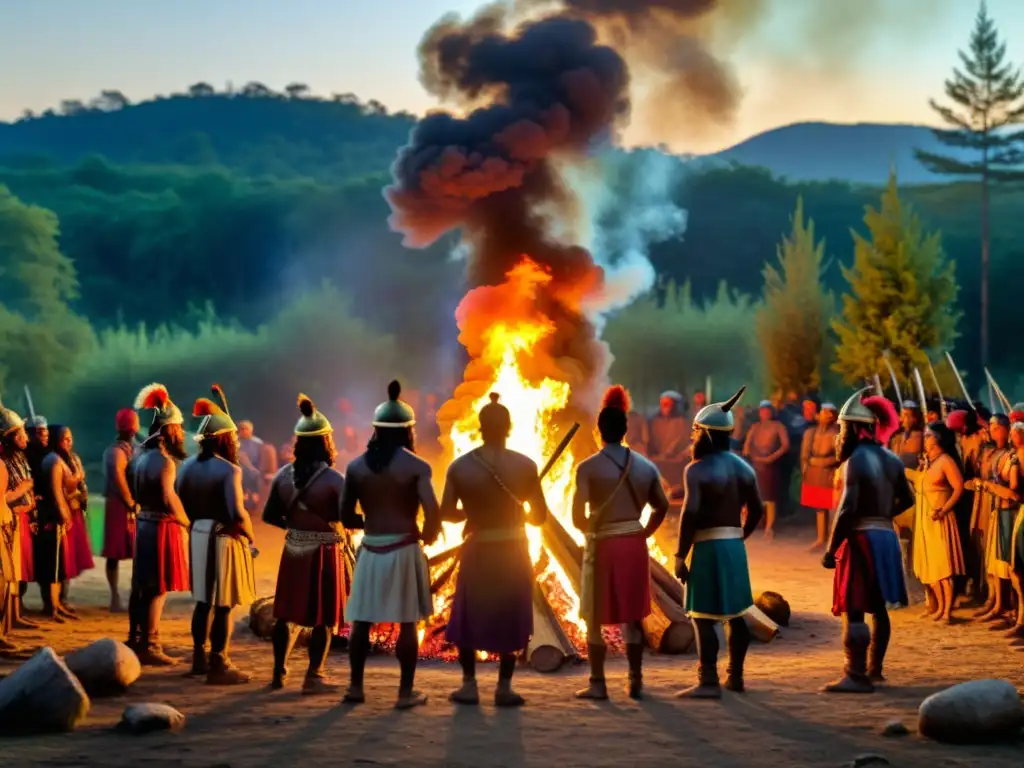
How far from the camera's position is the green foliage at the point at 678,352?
141ft

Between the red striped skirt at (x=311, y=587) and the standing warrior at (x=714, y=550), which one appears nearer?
the standing warrior at (x=714, y=550)

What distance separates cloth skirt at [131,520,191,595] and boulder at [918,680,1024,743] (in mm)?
5523

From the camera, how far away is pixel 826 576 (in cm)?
1594

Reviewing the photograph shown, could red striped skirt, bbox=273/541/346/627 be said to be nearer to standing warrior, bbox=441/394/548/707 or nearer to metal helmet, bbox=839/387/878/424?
standing warrior, bbox=441/394/548/707

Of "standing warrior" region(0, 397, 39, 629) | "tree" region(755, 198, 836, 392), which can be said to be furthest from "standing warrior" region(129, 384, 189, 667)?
"tree" region(755, 198, 836, 392)

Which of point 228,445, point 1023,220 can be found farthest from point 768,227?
point 228,445

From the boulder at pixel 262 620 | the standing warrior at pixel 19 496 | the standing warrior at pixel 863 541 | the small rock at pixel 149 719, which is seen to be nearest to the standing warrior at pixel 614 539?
the standing warrior at pixel 863 541

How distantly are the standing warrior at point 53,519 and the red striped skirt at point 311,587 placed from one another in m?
4.57

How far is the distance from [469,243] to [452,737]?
8.18m

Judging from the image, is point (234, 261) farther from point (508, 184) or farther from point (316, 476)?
point (316, 476)

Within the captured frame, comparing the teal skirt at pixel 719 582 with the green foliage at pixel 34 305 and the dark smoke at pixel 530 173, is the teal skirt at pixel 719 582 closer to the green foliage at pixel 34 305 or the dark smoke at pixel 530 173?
the dark smoke at pixel 530 173

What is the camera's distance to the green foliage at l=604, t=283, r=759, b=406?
43000 mm

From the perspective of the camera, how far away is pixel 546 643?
10.4 m

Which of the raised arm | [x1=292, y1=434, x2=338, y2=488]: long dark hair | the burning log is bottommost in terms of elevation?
the burning log
